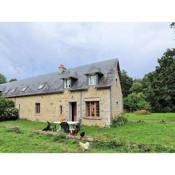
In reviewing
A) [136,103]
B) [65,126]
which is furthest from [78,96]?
[136,103]

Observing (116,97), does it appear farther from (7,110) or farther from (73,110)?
(7,110)

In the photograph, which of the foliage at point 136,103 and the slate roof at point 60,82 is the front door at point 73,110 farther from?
the foliage at point 136,103

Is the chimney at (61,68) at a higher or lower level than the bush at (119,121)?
higher

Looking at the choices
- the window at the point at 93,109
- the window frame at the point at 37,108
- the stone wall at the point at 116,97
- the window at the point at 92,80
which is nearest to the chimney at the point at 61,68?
the window frame at the point at 37,108

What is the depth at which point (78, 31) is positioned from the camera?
50.3ft

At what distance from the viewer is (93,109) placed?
16250 millimetres

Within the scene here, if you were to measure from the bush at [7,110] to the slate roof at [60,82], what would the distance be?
1.40 meters

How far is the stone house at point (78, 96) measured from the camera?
15813 mm

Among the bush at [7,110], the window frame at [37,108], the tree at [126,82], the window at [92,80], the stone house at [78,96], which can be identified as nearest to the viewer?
the stone house at [78,96]

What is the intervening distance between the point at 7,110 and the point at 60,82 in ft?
22.8

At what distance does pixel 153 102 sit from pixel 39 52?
23.3 metres
